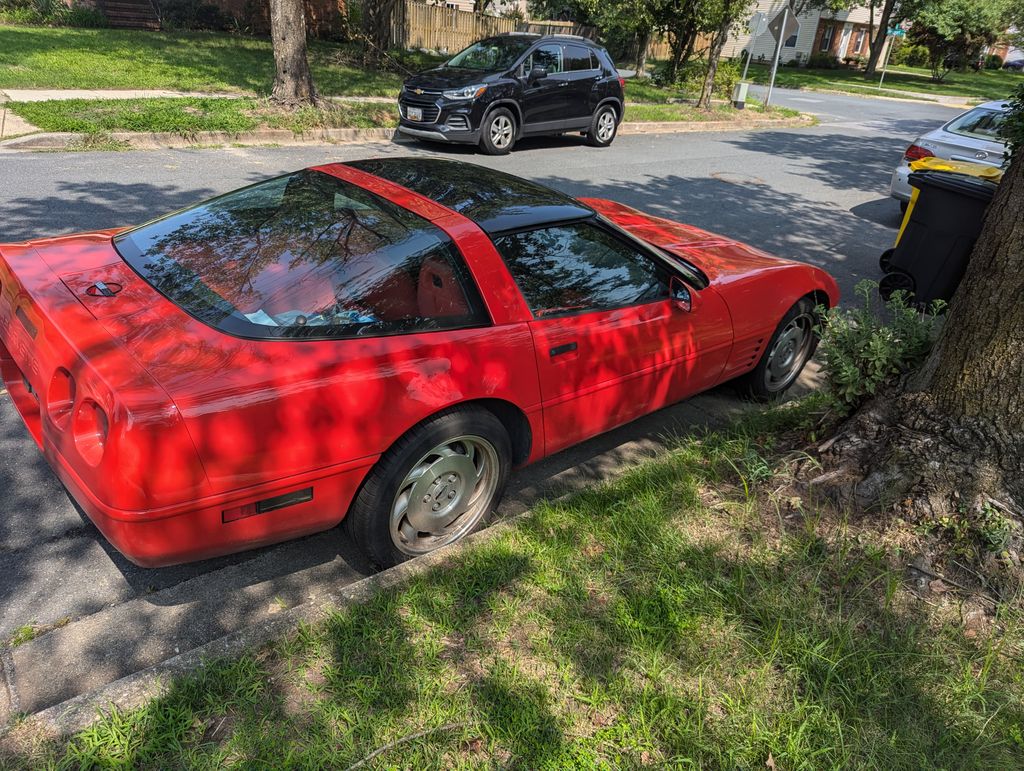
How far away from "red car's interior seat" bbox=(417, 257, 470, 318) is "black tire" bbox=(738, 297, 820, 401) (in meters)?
2.22

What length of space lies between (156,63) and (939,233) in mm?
15134

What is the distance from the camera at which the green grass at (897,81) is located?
3259 cm

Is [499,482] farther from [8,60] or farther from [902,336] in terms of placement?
[8,60]

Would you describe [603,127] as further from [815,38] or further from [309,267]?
[815,38]

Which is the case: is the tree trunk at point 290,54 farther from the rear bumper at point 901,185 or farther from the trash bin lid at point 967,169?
the trash bin lid at point 967,169

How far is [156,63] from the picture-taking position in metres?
14.7

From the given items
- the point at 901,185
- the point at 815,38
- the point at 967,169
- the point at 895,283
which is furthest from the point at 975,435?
the point at 815,38

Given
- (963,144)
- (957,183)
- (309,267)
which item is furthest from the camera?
(963,144)

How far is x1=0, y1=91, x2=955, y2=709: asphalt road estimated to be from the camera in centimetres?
263

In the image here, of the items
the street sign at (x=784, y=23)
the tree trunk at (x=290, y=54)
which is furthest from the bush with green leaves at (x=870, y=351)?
the street sign at (x=784, y=23)

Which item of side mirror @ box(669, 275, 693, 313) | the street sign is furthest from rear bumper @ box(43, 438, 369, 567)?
the street sign

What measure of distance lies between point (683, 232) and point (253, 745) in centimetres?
374

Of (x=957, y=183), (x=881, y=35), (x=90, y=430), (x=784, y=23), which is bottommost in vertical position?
(x=90, y=430)

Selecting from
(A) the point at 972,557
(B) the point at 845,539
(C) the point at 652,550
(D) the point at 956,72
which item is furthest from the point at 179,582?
→ (D) the point at 956,72
